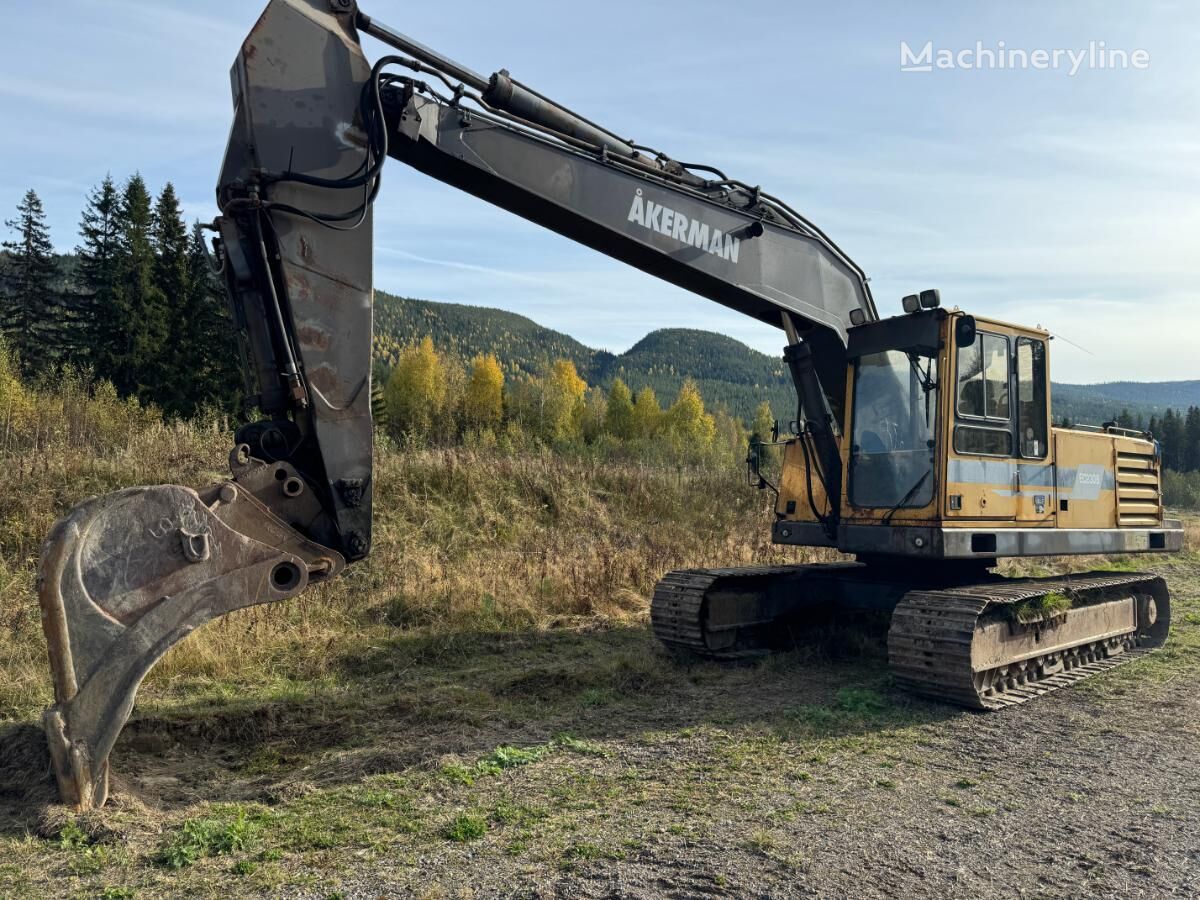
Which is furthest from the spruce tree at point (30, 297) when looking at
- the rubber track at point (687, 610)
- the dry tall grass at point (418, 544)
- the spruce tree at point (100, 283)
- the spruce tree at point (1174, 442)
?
the spruce tree at point (1174, 442)

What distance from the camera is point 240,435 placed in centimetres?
493

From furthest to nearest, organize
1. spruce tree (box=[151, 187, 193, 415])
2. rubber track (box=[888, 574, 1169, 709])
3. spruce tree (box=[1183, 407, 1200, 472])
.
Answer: spruce tree (box=[1183, 407, 1200, 472])
spruce tree (box=[151, 187, 193, 415])
rubber track (box=[888, 574, 1169, 709])

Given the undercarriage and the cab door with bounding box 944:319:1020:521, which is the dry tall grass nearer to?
the undercarriage

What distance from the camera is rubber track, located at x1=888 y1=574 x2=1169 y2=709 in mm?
6410

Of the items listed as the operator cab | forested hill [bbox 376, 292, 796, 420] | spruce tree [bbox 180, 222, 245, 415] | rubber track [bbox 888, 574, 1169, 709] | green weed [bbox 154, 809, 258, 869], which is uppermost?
forested hill [bbox 376, 292, 796, 420]

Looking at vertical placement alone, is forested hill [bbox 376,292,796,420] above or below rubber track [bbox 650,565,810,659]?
above

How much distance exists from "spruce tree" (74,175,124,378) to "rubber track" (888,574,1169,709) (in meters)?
31.0

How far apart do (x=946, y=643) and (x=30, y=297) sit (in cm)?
4362

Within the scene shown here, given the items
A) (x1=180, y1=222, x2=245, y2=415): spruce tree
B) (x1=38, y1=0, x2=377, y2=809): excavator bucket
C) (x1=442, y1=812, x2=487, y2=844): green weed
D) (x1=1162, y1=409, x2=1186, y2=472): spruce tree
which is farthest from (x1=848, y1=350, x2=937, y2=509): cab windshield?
(x1=1162, y1=409, x2=1186, y2=472): spruce tree

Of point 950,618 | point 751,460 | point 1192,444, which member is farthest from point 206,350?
point 1192,444

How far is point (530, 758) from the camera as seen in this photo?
5219mm

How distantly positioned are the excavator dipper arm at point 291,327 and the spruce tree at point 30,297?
36.8m

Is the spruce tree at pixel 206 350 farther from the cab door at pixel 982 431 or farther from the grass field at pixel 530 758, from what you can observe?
the cab door at pixel 982 431

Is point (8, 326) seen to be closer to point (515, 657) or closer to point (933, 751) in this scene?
point (515, 657)
